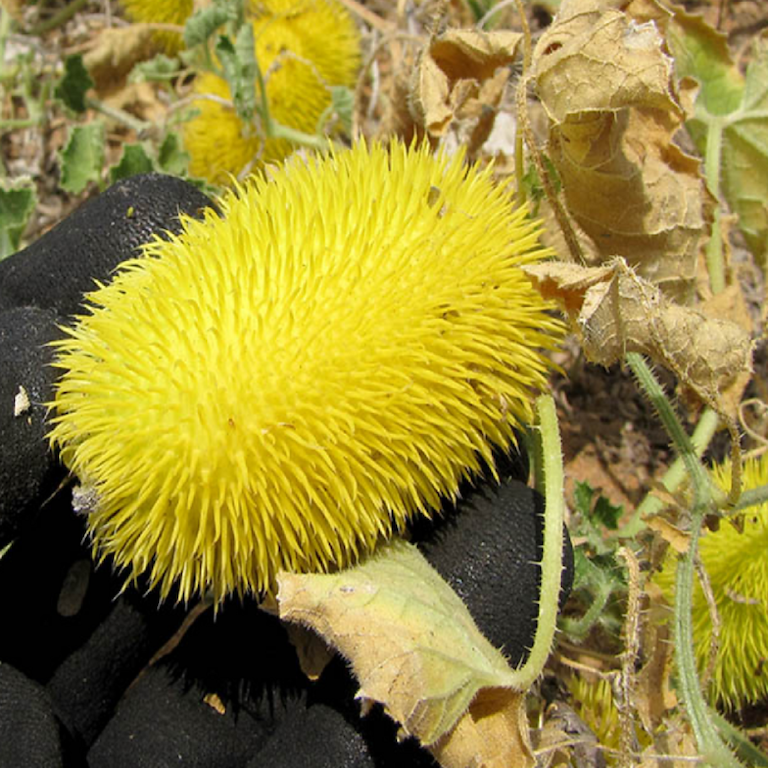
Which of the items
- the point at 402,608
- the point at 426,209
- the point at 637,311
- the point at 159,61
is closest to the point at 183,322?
the point at 426,209

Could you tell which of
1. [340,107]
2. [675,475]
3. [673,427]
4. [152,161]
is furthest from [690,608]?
[152,161]

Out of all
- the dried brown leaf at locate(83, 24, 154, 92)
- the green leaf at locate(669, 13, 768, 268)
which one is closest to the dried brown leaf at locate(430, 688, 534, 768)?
the green leaf at locate(669, 13, 768, 268)

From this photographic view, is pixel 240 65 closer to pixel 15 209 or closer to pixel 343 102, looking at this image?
pixel 343 102

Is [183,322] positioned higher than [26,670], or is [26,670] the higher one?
[183,322]

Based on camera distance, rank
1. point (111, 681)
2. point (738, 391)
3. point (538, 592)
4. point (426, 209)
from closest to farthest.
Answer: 1. point (426, 209)
2. point (538, 592)
3. point (111, 681)
4. point (738, 391)

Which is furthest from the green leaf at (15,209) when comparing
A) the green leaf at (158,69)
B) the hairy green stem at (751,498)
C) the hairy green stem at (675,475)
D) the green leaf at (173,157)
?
the hairy green stem at (751,498)

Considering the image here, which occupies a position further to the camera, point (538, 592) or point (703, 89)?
point (703, 89)

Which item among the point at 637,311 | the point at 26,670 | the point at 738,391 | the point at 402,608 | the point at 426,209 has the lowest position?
the point at 738,391

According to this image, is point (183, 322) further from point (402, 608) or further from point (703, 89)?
point (703, 89)
